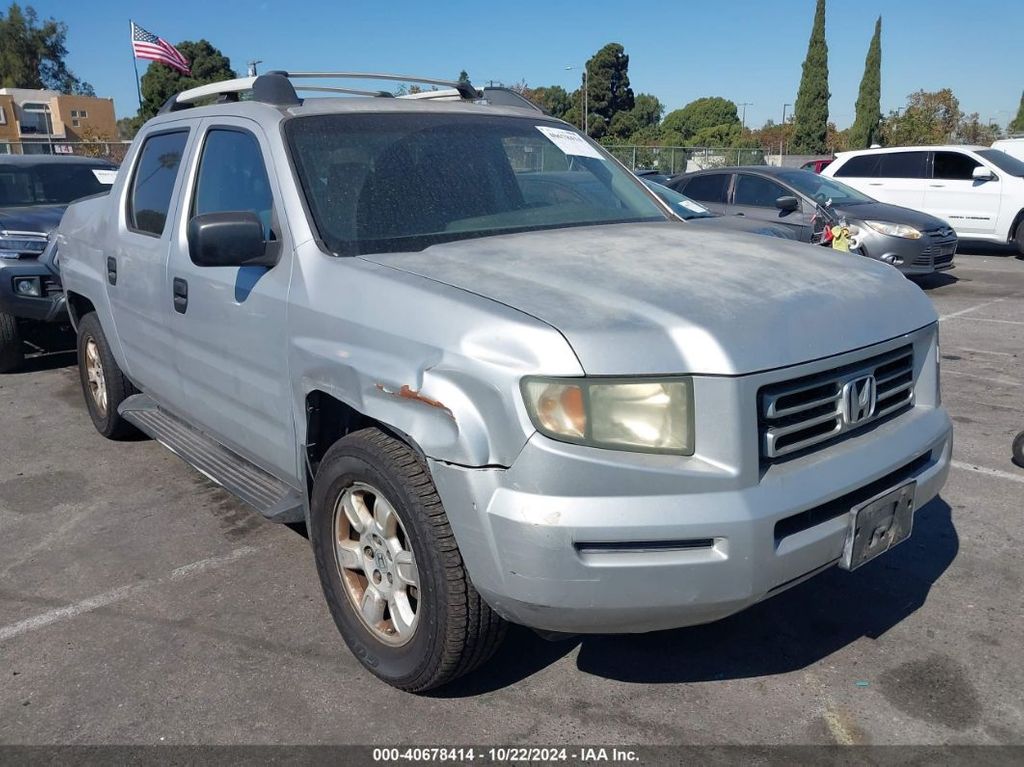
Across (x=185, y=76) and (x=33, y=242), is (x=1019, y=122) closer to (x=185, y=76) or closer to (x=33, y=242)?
(x=185, y=76)

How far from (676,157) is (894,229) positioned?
25.2 metres

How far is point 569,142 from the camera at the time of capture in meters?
4.06

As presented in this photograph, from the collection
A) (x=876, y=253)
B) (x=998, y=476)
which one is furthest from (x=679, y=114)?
(x=998, y=476)

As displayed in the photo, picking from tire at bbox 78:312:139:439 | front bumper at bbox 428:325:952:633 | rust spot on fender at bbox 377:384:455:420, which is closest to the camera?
front bumper at bbox 428:325:952:633

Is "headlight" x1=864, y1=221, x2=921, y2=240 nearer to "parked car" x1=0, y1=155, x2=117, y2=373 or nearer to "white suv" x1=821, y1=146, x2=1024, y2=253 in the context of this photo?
"white suv" x1=821, y1=146, x2=1024, y2=253

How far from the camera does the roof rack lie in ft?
11.6

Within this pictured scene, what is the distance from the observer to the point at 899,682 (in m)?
2.82

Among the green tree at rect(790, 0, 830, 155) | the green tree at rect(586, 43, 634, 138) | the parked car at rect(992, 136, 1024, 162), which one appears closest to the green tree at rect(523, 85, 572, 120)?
the green tree at rect(586, 43, 634, 138)

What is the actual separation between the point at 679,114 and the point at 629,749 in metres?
Result: 117

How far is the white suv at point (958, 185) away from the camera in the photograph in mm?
13773

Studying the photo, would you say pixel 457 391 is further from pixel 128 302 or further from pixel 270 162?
pixel 128 302

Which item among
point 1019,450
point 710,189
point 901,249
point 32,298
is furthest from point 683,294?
point 901,249

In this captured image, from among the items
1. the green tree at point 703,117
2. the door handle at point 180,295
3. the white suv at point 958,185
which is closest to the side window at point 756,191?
the white suv at point 958,185

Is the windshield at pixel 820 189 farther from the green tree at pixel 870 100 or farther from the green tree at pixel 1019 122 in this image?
the green tree at pixel 1019 122
